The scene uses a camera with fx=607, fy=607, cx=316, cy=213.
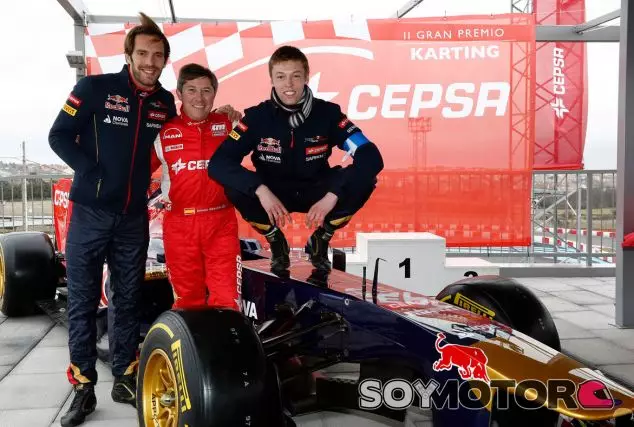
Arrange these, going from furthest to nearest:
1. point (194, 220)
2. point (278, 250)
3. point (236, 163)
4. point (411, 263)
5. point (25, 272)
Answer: point (411, 263) < point (25, 272) < point (194, 220) < point (278, 250) < point (236, 163)

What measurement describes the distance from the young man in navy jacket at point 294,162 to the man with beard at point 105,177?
0.48 metres

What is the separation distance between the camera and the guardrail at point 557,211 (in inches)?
311

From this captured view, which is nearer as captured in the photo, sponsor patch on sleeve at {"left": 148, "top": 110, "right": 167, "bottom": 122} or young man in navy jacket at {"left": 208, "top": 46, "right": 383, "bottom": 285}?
young man in navy jacket at {"left": 208, "top": 46, "right": 383, "bottom": 285}

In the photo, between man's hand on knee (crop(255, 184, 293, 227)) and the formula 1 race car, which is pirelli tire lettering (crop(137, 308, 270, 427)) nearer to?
the formula 1 race car

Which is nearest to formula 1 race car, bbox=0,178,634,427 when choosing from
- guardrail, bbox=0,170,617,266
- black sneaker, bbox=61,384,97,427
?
black sneaker, bbox=61,384,97,427

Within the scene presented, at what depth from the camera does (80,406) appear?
3.08 metres

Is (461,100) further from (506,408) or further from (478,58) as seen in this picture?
(506,408)

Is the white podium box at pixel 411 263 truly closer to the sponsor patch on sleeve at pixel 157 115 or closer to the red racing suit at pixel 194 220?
the red racing suit at pixel 194 220

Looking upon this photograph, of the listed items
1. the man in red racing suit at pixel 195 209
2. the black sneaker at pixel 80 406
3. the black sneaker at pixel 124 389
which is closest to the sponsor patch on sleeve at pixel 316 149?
the man in red racing suit at pixel 195 209

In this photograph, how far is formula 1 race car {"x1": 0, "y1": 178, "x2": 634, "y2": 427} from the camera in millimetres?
1991

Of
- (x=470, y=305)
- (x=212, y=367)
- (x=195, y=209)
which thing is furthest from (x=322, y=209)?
(x=212, y=367)

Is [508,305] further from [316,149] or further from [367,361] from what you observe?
[316,149]

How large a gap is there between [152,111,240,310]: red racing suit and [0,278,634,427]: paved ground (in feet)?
2.51

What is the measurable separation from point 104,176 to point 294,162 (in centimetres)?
98
